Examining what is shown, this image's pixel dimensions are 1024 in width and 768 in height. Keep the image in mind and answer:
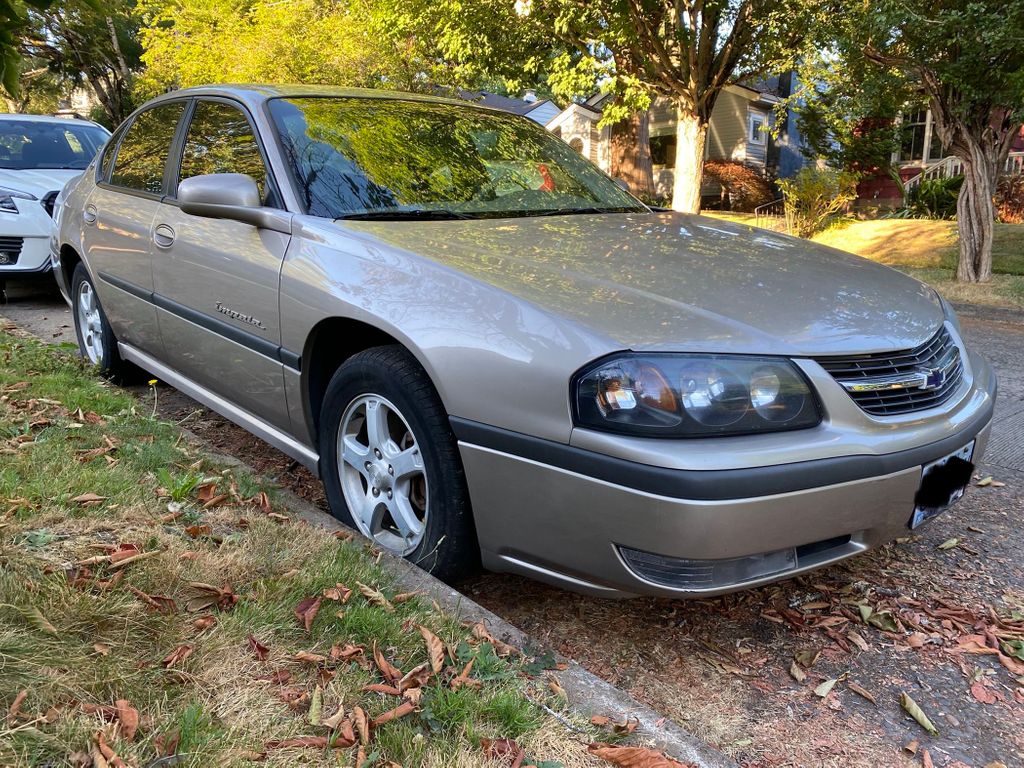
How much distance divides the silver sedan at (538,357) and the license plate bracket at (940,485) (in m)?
0.01

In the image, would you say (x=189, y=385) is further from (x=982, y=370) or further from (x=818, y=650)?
(x=982, y=370)

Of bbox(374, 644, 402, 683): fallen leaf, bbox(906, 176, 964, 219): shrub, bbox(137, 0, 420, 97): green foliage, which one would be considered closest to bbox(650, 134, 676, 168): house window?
bbox(906, 176, 964, 219): shrub

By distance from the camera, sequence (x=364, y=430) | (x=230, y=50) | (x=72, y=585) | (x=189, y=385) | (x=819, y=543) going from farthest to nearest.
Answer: (x=230, y=50)
(x=189, y=385)
(x=364, y=430)
(x=819, y=543)
(x=72, y=585)

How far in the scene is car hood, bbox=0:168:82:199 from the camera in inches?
290

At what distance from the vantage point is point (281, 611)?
214 cm

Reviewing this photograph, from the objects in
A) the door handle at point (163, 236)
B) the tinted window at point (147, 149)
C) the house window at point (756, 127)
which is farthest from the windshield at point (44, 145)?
the house window at point (756, 127)

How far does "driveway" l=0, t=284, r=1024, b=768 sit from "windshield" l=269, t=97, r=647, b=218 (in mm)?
1440

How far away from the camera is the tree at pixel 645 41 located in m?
10.7

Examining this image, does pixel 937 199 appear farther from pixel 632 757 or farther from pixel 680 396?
pixel 632 757

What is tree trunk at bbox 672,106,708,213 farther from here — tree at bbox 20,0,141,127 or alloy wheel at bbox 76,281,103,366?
tree at bbox 20,0,141,127

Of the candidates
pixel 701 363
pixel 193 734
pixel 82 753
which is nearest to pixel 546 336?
pixel 701 363

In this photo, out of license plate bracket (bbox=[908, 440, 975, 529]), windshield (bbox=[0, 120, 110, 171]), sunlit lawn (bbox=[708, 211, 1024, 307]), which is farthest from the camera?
sunlit lawn (bbox=[708, 211, 1024, 307])

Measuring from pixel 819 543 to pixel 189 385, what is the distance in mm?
2861

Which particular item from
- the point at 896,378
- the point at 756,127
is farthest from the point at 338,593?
the point at 756,127
